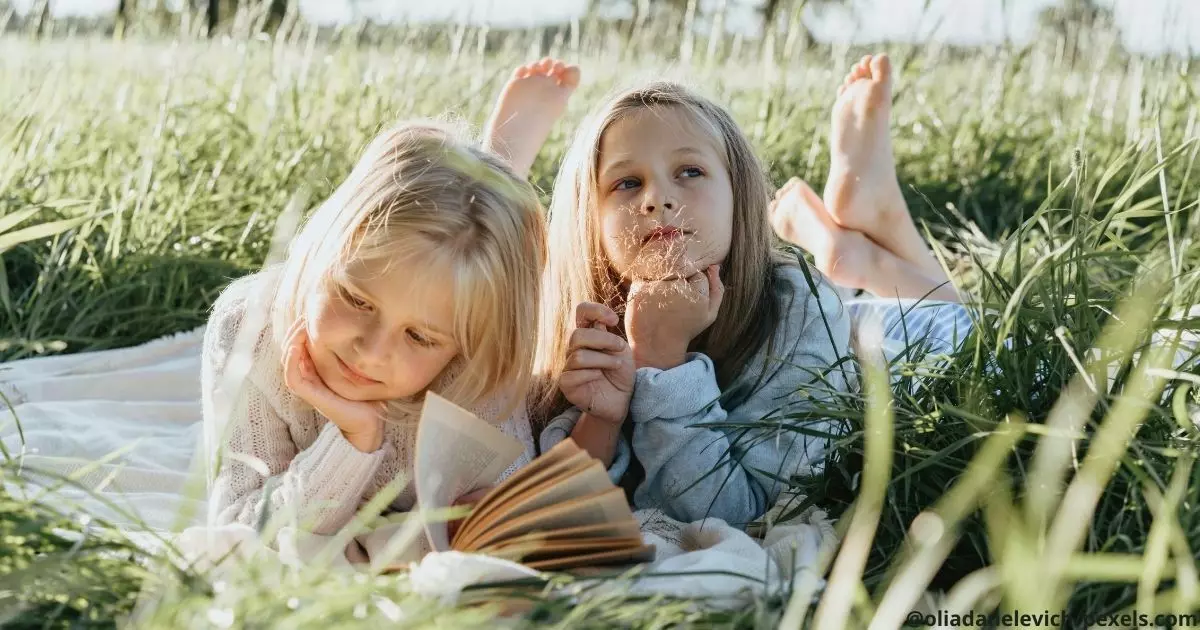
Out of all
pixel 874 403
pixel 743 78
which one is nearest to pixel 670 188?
pixel 874 403

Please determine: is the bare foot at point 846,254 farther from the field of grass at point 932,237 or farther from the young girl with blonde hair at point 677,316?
the young girl with blonde hair at point 677,316

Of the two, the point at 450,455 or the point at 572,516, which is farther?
the point at 450,455

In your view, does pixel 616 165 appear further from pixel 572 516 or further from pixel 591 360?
pixel 572 516

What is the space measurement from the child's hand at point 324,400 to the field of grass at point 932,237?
375 mm

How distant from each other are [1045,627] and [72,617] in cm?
111

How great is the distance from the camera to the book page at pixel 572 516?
1.75m

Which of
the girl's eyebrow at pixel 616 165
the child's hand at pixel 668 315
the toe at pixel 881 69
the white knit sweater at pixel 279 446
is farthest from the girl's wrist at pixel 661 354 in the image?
the toe at pixel 881 69

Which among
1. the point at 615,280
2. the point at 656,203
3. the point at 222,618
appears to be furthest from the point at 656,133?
the point at 222,618

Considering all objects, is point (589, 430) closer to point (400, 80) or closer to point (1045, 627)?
point (1045, 627)

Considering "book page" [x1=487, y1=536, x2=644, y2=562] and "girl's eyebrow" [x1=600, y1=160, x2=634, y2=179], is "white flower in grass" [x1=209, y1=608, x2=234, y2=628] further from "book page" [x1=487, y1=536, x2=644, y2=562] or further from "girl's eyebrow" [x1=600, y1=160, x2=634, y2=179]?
"girl's eyebrow" [x1=600, y1=160, x2=634, y2=179]

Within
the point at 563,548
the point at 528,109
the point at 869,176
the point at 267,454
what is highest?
the point at 528,109

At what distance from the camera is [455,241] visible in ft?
6.85

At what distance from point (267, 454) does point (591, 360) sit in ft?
1.88

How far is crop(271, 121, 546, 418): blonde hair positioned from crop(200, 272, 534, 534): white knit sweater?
0.07 m
